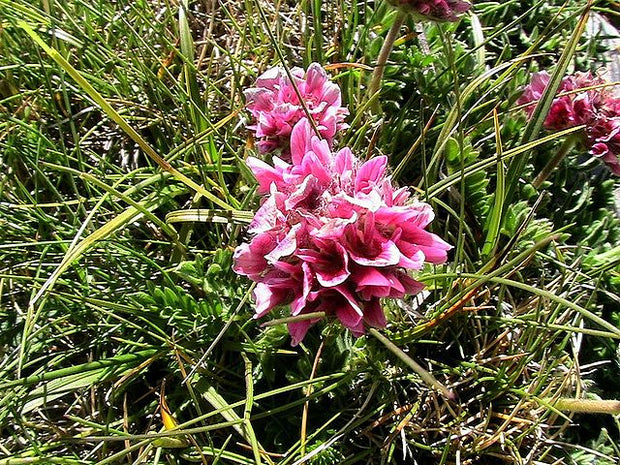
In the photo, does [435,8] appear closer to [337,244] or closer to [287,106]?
[287,106]

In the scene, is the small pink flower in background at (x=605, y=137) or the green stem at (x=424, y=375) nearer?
the green stem at (x=424, y=375)

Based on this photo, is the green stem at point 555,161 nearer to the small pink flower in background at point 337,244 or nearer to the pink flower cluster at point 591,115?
the pink flower cluster at point 591,115

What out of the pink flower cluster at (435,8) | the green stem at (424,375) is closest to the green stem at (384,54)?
the pink flower cluster at (435,8)

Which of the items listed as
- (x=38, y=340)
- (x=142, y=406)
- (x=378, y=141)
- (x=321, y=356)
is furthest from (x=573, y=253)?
(x=38, y=340)

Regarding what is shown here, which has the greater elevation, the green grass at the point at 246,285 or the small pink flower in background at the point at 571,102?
the small pink flower in background at the point at 571,102

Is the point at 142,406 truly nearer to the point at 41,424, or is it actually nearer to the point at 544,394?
the point at 41,424

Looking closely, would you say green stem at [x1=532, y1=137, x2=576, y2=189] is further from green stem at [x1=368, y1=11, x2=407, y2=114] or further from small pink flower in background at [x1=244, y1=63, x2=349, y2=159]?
small pink flower in background at [x1=244, y1=63, x2=349, y2=159]

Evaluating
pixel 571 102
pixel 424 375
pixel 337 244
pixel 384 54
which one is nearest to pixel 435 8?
pixel 384 54
